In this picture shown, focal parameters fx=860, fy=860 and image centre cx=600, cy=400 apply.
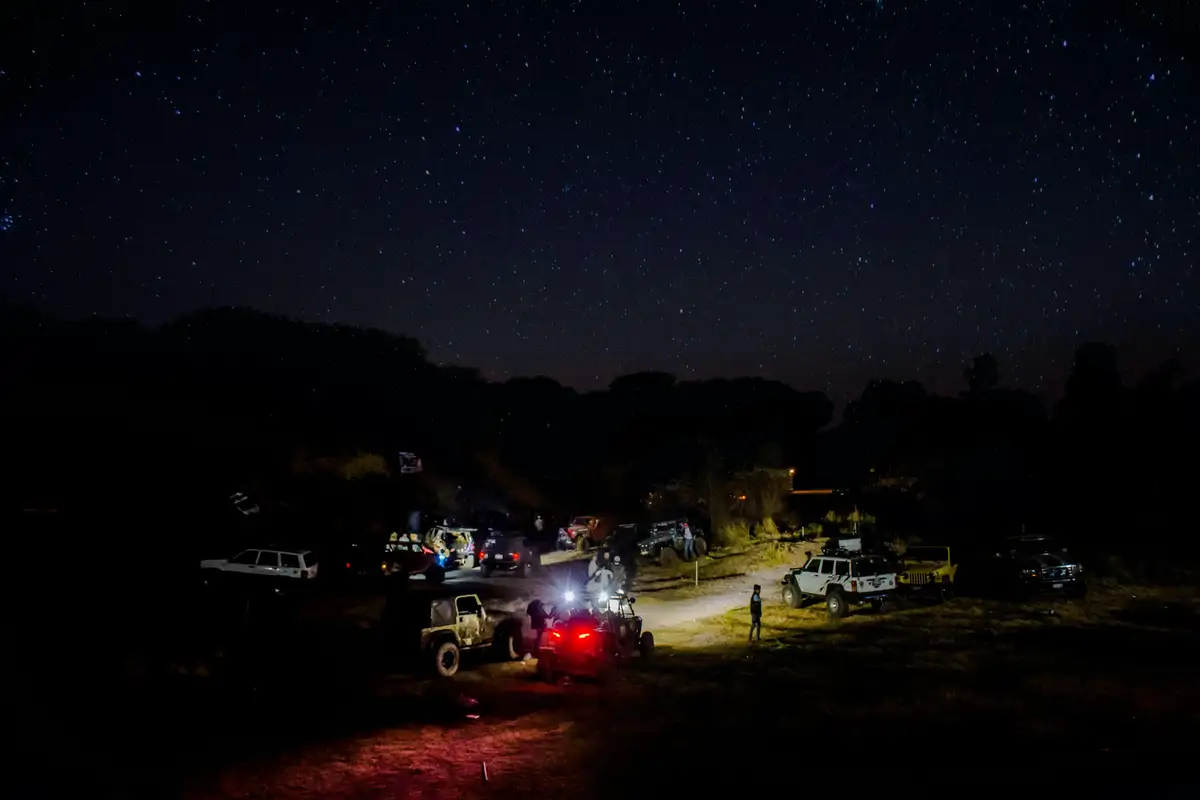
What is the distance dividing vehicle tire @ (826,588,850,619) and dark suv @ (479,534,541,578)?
13.7m

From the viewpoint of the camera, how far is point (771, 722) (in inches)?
548

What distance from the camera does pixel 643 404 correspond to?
86.4 metres

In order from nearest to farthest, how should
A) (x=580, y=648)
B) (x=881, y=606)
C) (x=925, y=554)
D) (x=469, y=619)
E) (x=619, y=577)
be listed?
(x=580, y=648)
(x=469, y=619)
(x=881, y=606)
(x=619, y=577)
(x=925, y=554)

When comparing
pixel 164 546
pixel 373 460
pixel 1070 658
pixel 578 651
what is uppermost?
pixel 373 460

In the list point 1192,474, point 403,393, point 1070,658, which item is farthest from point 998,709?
point 403,393

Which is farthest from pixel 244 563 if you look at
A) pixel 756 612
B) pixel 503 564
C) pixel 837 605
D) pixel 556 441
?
pixel 556 441

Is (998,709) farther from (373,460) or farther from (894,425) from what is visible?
(894,425)

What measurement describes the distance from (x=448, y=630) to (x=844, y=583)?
1190cm

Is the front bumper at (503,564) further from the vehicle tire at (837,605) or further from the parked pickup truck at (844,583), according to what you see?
the vehicle tire at (837,605)

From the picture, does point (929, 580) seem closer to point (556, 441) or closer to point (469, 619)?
point (469, 619)

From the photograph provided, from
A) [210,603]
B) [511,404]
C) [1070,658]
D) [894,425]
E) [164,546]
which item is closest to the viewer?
[1070,658]

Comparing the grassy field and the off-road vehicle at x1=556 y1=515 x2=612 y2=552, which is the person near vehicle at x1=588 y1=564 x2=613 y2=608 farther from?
the off-road vehicle at x1=556 y1=515 x2=612 y2=552

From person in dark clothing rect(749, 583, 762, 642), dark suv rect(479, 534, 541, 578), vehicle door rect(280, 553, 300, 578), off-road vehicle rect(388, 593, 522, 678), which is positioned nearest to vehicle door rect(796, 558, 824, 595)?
person in dark clothing rect(749, 583, 762, 642)

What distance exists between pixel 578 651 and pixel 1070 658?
10.6m
